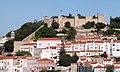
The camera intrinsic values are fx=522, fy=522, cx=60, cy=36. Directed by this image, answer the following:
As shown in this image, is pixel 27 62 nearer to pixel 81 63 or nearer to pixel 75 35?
pixel 81 63

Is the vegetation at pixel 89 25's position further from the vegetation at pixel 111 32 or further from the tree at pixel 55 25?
the tree at pixel 55 25

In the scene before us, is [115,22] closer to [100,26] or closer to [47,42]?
[100,26]

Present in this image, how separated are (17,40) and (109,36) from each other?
9.68 m

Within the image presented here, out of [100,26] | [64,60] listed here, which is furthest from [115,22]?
[64,60]

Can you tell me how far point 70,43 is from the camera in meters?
48.1

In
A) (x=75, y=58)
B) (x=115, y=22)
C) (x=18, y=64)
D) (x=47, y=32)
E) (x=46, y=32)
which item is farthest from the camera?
(x=115, y=22)

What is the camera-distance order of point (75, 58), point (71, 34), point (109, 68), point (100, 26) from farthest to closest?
point (100, 26) → point (71, 34) → point (75, 58) → point (109, 68)

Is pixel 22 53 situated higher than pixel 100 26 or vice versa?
pixel 100 26

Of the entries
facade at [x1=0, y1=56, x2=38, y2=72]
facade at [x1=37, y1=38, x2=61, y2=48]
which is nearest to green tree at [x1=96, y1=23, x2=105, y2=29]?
facade at [x1=37, y1=38, x2=61, y2=48]

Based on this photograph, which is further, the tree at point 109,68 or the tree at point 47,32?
the tree at point 47,32

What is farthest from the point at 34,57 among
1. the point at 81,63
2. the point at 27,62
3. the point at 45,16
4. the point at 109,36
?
the point at 45,16

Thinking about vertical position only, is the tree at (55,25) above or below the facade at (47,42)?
above

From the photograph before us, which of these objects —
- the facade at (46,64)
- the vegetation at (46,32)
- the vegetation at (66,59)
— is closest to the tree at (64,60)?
the vegetation at (66,59)

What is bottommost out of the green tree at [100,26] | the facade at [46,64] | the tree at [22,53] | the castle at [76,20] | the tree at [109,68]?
the tree at [109,68]
